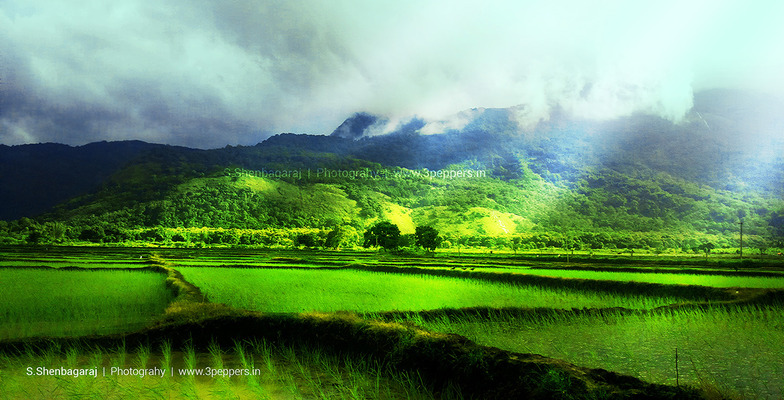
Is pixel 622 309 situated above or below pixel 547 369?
below

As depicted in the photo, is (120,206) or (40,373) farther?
(120,206)

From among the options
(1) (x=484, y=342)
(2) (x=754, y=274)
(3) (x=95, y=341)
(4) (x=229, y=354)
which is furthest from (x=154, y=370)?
(2) (x=754, y=274)

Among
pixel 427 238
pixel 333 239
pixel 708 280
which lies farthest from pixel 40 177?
pixel 708 280

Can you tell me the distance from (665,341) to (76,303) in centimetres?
1742

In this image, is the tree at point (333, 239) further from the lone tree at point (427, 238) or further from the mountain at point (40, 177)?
the mountain at point (40, 177)

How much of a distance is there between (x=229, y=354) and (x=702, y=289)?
17225 millimetres

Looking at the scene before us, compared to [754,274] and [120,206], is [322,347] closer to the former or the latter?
[754,274]

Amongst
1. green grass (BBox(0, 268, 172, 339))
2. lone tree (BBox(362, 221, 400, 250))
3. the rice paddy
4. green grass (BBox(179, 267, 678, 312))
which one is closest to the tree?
lone tree (BBox(362, 221, 400, 250))

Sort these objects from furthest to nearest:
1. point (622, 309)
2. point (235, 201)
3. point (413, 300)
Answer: point (235, 201)
point (413, 300)
point (622, 309)

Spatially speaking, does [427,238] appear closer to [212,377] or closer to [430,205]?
[212,377]

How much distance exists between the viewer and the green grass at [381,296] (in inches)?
565

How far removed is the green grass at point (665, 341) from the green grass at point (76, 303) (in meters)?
9.15

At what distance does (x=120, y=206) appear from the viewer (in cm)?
10225

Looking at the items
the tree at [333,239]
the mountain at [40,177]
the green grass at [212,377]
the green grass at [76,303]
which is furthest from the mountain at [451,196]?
the green grass at [212,377]
